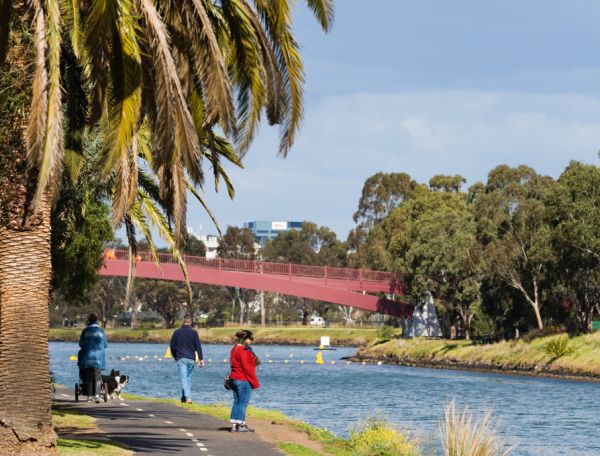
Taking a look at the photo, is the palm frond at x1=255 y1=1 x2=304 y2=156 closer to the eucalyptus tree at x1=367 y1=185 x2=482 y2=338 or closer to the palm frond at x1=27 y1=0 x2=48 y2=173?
the palm frond at x1=27 y1=0 x2=48 y2=173

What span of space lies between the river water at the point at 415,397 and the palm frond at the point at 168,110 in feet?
37.9

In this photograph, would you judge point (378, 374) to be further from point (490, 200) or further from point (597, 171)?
point (597, 171)

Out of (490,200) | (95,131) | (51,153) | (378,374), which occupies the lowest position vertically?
(378,374)

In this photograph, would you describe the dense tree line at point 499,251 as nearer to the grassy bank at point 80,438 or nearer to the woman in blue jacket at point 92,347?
the woman in blue jacket at point 92,347

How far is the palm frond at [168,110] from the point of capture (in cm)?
1265

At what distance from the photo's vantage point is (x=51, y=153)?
11.7m

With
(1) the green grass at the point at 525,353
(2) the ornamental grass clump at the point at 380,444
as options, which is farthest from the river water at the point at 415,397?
(2) the ornamental grass clump at the point at 380,444

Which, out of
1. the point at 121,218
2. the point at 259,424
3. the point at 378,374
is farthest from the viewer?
the point at 378,374

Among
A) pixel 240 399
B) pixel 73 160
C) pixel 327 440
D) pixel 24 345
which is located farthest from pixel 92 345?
pixel 24 345

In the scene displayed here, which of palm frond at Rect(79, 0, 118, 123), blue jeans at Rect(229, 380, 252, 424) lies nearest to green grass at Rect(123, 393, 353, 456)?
blue jeans at Rect(229, 380, 252, 424)

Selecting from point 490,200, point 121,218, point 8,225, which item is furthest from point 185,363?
point 490,200

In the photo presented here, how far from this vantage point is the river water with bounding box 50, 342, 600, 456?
35219 mm

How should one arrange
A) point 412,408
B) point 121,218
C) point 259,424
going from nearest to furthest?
point 121,218, point 259,424, point 412,408

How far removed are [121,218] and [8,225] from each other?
2376mm
